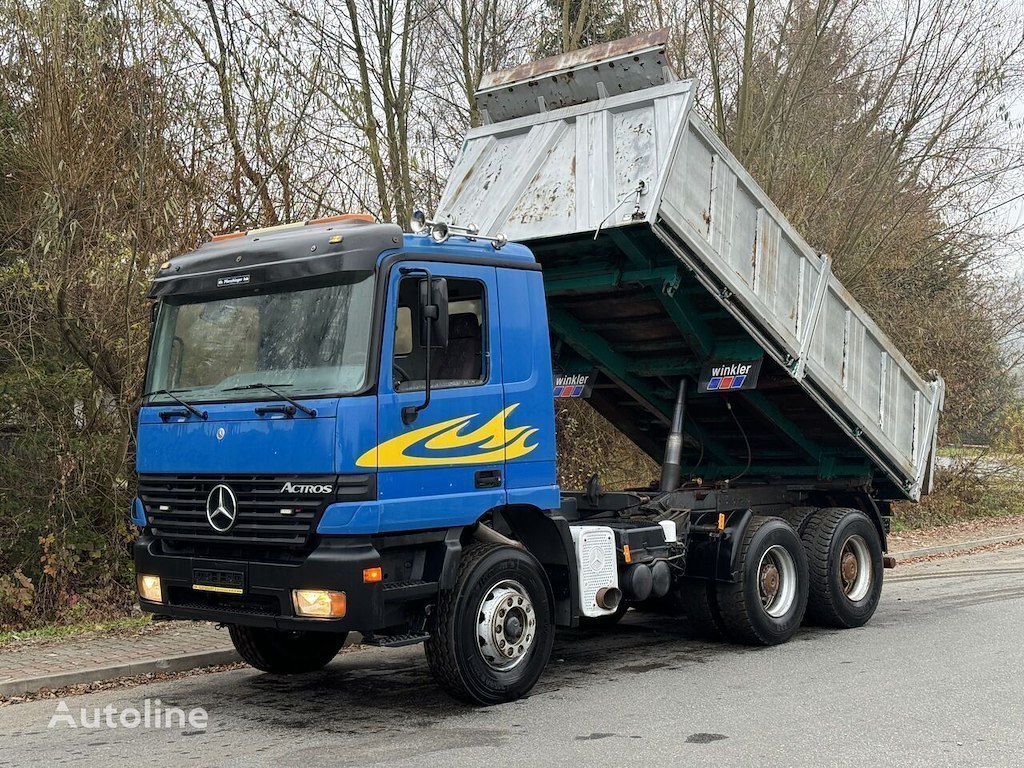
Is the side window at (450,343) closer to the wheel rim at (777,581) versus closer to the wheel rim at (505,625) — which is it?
the wheel rim at (505,625)

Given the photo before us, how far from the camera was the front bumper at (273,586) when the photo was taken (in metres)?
5.86

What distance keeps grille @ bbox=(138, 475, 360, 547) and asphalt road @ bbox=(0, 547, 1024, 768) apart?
1064mm

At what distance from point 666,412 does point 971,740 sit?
14.5ft

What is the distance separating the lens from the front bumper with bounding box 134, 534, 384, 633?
5.86m

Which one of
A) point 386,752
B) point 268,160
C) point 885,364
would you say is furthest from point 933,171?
point 386,752

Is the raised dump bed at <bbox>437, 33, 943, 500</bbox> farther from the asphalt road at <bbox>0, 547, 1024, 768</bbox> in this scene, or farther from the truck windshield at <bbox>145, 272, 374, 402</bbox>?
the truck windshield at <bbox>145, 272, 374, 402</bbox>

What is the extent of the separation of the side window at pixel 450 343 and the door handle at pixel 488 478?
0.53 m

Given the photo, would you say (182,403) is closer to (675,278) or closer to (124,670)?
(124,670)

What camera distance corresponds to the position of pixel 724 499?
28.7ft

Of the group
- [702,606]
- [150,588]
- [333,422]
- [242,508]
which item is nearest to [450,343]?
[333,422]

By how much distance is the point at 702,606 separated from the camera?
8.41m

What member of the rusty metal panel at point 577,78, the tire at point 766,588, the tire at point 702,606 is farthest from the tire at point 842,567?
the rusty metal panel at point 577,78

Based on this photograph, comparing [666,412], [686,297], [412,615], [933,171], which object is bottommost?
[412,615]

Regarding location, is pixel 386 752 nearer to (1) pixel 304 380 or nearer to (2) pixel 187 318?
(1) pixel 304 380
